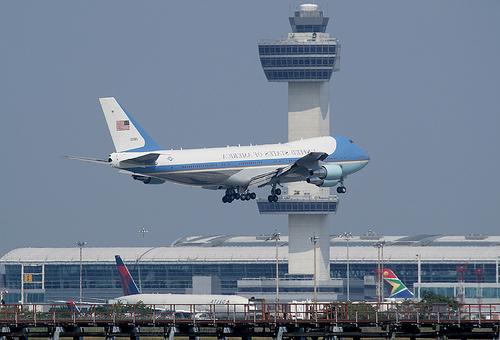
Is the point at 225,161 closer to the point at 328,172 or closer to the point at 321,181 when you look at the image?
the point at 321,181

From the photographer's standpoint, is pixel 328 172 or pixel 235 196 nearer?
pixel 235 196

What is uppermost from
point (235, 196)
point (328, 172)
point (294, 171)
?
point (294, 171)

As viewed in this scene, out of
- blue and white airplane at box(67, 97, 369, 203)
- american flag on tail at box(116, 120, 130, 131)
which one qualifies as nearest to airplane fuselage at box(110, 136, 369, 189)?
blue and white airplane at box(67, 97, 369, 203)

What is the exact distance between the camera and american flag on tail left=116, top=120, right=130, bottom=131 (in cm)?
15600

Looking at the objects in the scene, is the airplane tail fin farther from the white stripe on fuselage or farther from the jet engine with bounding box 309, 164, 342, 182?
the jet engine with bounding box 309, 164, 342, 182

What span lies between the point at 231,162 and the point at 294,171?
639cm

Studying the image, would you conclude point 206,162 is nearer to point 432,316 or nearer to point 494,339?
point 432,316

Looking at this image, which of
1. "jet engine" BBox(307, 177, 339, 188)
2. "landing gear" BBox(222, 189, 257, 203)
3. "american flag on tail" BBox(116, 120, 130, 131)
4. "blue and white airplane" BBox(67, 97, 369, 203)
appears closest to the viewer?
"blue and white airplane" BBox(67, 97, 369, 203)

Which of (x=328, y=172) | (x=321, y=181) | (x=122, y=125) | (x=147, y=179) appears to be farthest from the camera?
(x=321, y=181)

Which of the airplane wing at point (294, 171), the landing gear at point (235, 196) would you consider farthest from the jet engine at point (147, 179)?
the airplane wing at point (294, 171)

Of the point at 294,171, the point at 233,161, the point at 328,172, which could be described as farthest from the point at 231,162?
the point at 328,172

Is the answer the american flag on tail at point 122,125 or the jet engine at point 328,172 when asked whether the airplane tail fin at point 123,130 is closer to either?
the american flag on tail at point 122,125

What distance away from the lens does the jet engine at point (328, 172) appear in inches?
6422

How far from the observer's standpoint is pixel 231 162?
6373 inches
